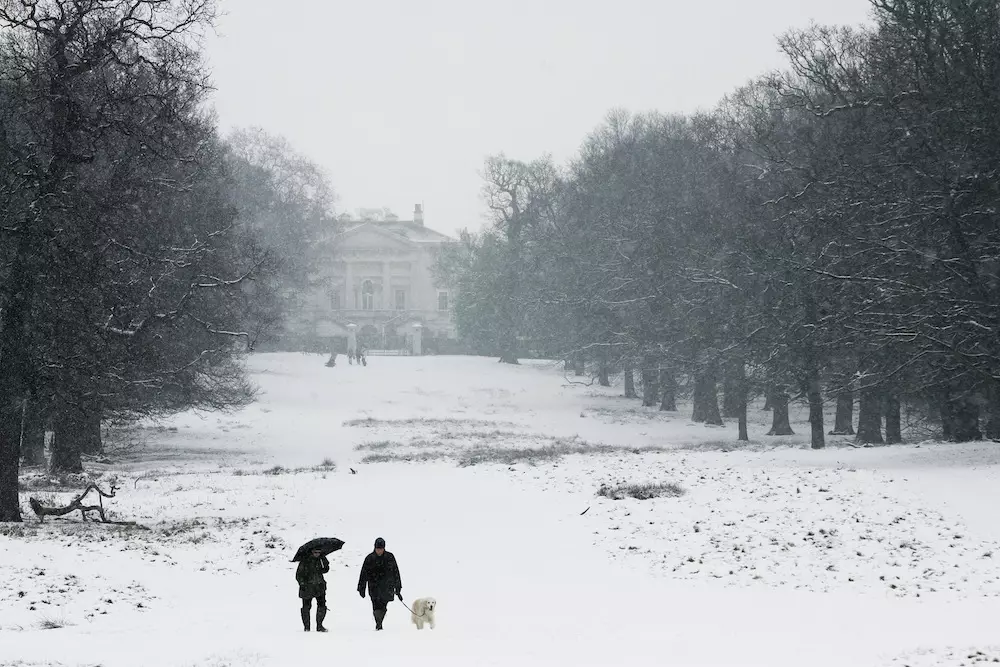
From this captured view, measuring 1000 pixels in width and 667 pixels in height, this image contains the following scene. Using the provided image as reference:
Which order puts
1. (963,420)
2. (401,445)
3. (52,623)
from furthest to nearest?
(401,445)
(963,420)
(52,623)

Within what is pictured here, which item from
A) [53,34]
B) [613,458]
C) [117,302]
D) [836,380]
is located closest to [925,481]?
[836,380]

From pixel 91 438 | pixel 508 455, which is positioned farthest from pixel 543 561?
pixel 91 438

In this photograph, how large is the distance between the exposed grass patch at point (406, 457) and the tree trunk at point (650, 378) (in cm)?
1260

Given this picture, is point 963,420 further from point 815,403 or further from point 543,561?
point 543,561

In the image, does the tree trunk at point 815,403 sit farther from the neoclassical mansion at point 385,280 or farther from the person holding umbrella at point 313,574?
the neoclassical mansion at point 385,280

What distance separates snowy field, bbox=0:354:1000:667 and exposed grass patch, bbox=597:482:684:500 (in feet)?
0.74

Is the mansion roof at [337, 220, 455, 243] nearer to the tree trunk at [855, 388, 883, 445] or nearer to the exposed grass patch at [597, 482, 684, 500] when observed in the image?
the tree trunk at [855, 388, 883, 445]

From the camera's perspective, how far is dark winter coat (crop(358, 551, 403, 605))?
39.1ft

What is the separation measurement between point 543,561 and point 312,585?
563 cm

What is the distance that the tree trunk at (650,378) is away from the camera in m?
40.7

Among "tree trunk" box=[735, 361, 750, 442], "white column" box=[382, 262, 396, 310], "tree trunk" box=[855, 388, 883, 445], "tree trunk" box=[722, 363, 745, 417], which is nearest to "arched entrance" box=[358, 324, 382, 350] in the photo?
"white column" box=[382, 262, 396, 310]

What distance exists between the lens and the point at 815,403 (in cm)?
2923

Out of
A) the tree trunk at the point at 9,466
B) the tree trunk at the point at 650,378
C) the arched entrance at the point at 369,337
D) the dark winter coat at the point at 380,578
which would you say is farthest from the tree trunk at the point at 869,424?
the arched entrance at the point at 369,337

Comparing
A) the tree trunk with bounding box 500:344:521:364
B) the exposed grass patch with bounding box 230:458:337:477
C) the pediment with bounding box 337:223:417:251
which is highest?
the pediment with bounding box 337:223:417:251
